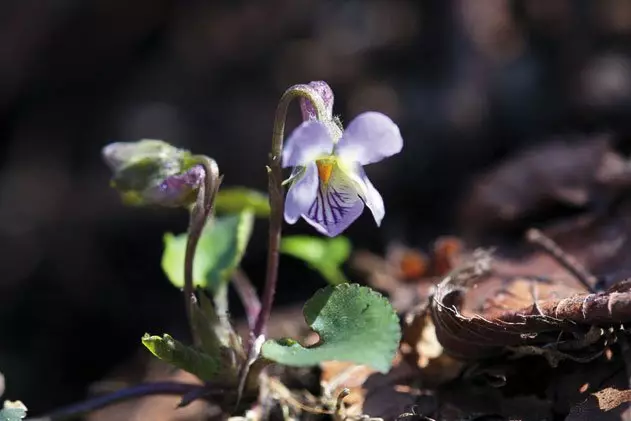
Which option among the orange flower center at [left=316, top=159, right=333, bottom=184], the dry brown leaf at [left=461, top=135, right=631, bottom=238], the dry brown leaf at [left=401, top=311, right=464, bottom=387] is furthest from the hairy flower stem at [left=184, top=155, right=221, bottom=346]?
the dry brown leaf at [left=461, top=135, right=631, bottom=238]

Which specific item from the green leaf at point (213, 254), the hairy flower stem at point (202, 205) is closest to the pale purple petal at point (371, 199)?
the hairy flower stem at point (202, 205)

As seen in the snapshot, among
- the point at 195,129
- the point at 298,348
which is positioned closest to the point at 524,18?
the point at 195,129

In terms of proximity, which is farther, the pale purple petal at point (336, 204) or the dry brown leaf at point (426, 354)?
the dry brown leaf at point (426, 354)

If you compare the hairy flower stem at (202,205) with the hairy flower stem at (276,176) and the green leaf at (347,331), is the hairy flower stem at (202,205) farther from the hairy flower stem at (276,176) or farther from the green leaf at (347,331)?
the green leaf at (347,331)

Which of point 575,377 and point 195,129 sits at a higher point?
point 195,129

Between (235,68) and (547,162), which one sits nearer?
(547,162)

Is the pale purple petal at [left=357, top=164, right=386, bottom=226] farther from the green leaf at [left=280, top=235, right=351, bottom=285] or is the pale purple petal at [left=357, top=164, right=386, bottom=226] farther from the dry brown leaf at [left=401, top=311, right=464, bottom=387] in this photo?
the green leaf at [left=280, top=235, right=351, bottom=285]

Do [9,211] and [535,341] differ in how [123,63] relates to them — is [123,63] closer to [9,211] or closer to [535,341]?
[9,211]
